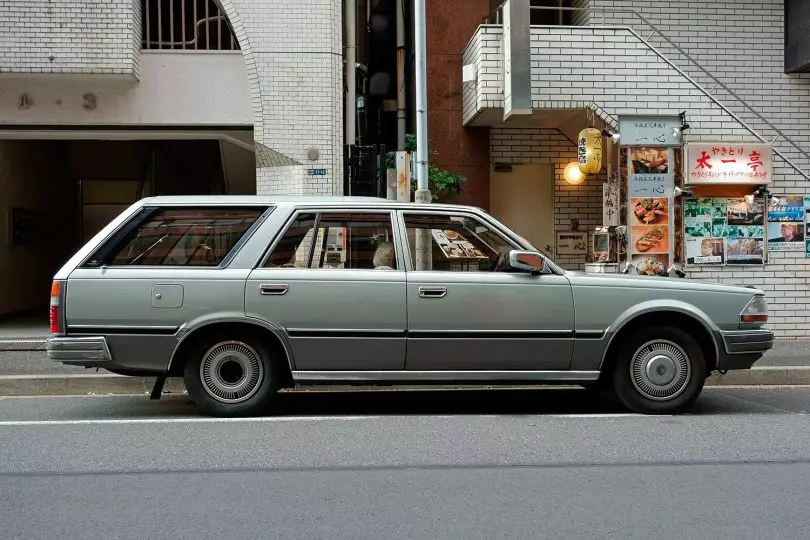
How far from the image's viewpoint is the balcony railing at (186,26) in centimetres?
1253

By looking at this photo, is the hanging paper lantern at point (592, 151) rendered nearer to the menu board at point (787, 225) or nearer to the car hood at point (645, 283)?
the menu board at point (787, 225)

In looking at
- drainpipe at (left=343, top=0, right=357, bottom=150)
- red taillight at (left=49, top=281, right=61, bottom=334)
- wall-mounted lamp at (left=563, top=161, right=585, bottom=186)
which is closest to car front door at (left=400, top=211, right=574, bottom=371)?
red taillight at (left=49, top=281, right=61, bottom=334)

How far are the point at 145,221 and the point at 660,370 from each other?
4468mm

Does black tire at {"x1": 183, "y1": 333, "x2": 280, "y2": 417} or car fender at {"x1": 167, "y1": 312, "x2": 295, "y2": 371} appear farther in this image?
black tire at {"x1": 183, "y1": 333, "x2": 280, "y2": 417}

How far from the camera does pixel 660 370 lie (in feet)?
23.2

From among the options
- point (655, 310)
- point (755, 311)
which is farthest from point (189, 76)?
point (755, 311)

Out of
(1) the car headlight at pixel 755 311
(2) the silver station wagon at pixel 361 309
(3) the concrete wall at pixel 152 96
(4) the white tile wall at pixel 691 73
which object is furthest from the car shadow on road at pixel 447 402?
(3) the concrete wall at pixel 152 96

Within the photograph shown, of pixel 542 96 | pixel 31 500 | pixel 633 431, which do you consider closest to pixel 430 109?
pixel 542 96

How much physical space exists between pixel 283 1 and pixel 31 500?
30.1 feet

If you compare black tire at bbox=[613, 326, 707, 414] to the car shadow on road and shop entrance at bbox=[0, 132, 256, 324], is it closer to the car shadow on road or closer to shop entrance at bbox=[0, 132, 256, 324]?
the car shadow on road

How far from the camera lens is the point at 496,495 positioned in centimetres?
474

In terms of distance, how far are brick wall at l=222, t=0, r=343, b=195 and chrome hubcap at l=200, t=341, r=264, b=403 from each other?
5.63 meters

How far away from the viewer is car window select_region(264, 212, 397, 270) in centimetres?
692

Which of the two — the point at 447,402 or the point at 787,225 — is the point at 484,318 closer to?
the point at 447,402
